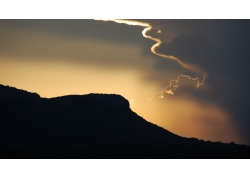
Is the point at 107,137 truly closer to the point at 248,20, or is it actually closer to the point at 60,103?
the point at 60,103

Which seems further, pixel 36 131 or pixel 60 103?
pixel 60 103

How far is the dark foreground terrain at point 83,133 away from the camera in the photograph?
86.7ft

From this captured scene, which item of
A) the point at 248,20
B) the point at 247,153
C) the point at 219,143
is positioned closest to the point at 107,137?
the point at 219,143

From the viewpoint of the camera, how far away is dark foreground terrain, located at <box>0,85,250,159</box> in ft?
86.7

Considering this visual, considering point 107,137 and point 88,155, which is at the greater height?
point 107,137

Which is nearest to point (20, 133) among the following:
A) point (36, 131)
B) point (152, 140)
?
point (36, 131)

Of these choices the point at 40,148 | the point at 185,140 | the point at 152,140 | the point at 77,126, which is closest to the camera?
the point at 40,148

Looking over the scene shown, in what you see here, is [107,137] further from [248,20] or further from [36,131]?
[248,20]

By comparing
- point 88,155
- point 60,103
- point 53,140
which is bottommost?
point 88,155

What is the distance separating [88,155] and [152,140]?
7.33 metres

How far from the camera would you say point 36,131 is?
31.5 metres

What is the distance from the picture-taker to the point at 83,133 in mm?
31172

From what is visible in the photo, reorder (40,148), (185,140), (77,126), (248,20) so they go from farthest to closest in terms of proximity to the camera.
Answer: (77,126)
(185,140)
(40,148)
(248,20)

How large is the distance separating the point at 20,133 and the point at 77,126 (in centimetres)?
465
